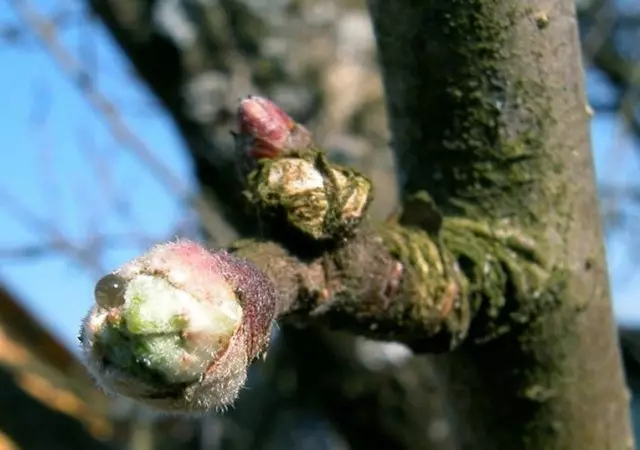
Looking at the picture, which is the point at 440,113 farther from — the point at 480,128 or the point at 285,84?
the point at 285,84

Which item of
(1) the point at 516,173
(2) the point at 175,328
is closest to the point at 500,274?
(1) the point at 516,173

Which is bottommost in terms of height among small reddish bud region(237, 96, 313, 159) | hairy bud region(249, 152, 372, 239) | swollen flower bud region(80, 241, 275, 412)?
swollen flower bud region(80, 241, 275, 412)

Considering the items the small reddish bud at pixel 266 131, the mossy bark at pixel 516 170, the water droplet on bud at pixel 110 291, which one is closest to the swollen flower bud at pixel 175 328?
the water droplet on bud at pixel 110 291

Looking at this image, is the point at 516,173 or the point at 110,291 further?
the point at 516,173

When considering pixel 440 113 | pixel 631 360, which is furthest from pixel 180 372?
pixel 631 360

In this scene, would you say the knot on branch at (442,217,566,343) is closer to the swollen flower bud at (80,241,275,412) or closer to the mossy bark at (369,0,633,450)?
the mossy bark at (369,0,633,450)

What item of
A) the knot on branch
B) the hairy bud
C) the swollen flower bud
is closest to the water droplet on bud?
the swollen flower bud

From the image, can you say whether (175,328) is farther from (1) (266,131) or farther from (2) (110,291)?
(1) (266,131)
